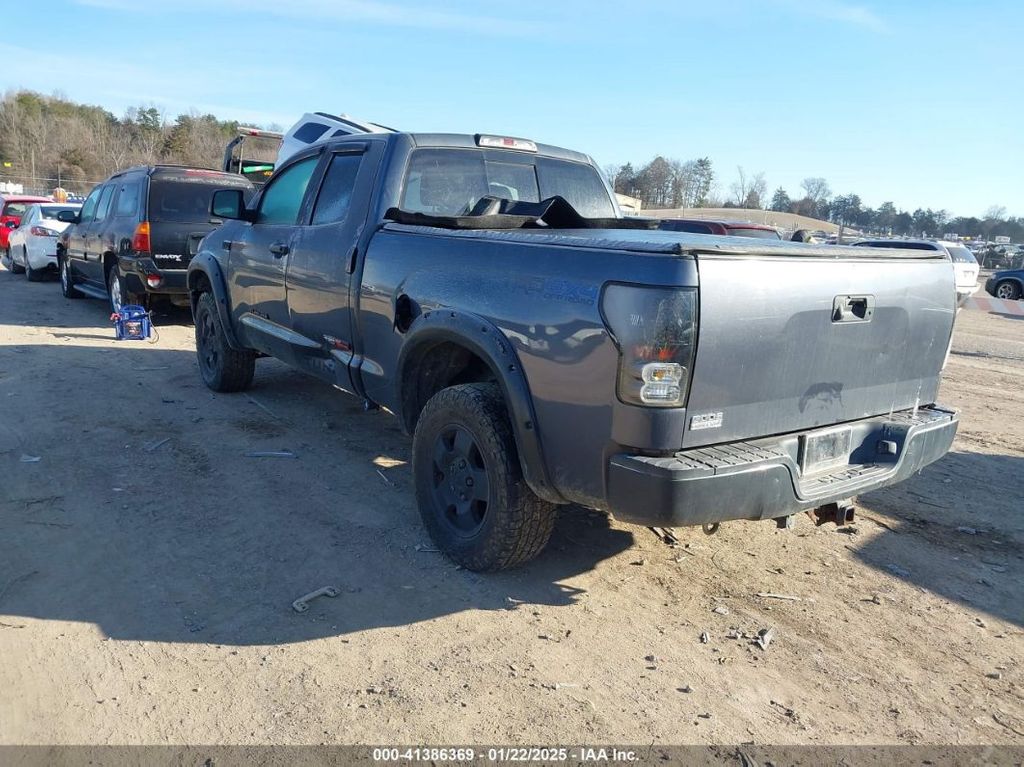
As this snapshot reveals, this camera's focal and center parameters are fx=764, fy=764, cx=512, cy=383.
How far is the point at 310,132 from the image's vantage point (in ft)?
48.9

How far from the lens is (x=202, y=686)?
114 inches

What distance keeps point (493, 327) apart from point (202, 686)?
1851mm

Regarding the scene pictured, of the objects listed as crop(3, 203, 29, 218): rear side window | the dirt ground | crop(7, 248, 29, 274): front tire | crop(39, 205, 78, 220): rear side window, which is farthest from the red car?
the dirt ground

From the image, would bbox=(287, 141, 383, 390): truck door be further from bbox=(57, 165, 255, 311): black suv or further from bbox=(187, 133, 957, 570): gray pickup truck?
bbox=(57, 165, 255, 311): black suv

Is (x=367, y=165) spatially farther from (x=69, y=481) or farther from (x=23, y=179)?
(x=23, y=179)

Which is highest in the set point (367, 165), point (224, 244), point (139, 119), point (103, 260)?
point (139, 119)

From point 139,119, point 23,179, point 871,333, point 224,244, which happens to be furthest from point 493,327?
point 139,119

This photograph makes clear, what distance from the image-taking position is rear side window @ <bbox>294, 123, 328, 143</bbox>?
14.6m

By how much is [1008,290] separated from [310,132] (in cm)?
2003

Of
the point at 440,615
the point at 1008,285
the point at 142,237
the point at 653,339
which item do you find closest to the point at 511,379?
the point at 653,339

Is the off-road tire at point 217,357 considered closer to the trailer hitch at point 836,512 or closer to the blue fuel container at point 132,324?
the blue fuel container at point 132,324

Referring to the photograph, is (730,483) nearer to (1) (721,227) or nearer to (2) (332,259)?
(2) (332,259)

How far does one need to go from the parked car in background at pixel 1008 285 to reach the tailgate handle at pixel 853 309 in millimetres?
22735

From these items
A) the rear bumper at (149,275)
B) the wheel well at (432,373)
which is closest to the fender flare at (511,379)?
the wheel well at (432,373)
